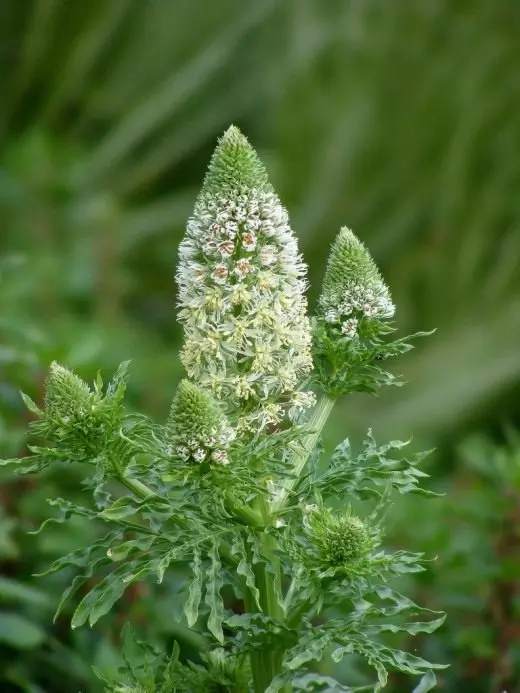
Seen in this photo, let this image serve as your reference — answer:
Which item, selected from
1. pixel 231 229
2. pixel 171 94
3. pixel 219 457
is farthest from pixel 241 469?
pixel 171 94

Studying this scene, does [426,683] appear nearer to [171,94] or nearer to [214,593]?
[214,593]

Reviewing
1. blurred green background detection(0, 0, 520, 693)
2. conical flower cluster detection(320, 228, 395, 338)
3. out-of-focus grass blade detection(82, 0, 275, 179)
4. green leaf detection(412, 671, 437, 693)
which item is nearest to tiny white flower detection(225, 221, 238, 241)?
conical flower cluster detection(320, 228, 395, 338)

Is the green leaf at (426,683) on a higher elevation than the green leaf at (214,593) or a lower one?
lower

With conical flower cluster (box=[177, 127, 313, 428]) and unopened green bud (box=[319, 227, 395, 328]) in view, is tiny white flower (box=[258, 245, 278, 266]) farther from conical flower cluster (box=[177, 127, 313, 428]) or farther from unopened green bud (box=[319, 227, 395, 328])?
unopened green bud (box=[319, 227, 395, 328])

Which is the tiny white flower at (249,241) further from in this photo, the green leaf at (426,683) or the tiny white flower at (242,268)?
the green leaf at (426,683)

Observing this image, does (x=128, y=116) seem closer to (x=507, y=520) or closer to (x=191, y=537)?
(x=507, y=520)

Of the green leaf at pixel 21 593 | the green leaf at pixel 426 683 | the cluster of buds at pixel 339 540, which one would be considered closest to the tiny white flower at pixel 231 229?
the cluster of buds at pixel 339 540

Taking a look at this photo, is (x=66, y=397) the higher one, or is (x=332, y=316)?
(x=332, y=316)
